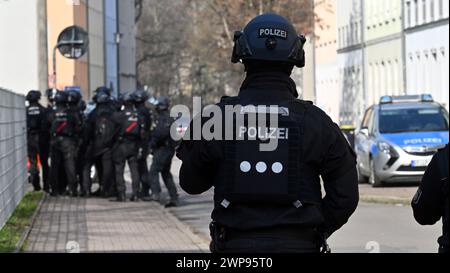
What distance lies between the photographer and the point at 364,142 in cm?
2595

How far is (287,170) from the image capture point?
209 inches

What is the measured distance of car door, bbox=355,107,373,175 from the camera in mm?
25456

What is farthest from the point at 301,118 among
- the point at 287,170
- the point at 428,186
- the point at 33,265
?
the point at 33,265

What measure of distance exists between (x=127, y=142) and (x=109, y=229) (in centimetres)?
582

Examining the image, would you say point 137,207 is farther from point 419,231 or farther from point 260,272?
point 260,272

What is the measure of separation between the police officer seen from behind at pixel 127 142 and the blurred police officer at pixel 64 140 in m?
1.29

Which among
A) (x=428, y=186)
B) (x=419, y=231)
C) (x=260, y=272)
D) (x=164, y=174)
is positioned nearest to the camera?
(x=260, y=272)

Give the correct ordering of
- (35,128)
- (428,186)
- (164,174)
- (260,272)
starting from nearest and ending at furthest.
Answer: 1. (260,272)
2. (428,186)
3. (164,174)
4. (35,128)

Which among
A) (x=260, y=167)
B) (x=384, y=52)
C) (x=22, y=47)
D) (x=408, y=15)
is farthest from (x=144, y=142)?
(x=408, y=15)

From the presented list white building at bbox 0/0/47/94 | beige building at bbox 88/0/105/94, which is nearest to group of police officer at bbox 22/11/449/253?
white building at bbox 0/0/47/94

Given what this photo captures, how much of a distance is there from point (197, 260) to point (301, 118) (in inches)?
30.0

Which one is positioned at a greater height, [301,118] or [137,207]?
[301,118]

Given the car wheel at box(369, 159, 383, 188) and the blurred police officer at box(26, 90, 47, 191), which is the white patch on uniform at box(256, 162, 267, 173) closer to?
the blurred police officer at box(26, 90, 47, 191)

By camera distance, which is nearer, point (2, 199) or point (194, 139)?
point (194, 139)
